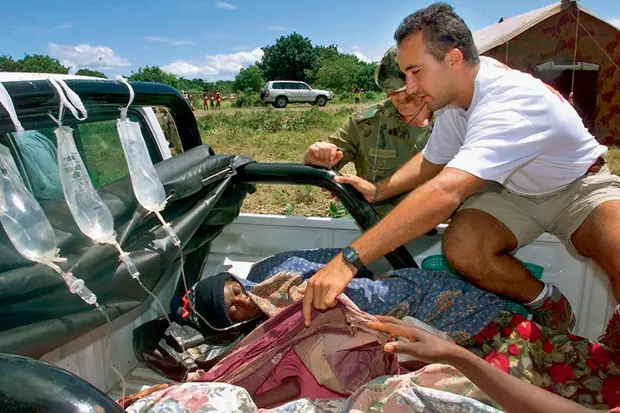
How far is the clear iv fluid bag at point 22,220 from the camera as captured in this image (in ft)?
4.60

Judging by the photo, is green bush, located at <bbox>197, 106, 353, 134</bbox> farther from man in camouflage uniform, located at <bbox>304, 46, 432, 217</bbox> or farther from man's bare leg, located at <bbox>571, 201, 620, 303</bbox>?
man's bare leg, located at <bbox>571, 201, 620, 303</bbox>

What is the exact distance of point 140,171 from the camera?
6.29 feet

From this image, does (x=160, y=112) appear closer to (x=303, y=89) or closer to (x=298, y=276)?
(x=298, y=276)

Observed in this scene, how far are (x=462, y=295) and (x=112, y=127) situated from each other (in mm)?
1720

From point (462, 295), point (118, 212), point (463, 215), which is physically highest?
point (118, 212)

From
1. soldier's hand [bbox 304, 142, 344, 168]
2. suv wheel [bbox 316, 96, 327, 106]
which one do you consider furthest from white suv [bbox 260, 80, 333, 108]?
soldier's hand [bbox 304, 142, 344, 168]

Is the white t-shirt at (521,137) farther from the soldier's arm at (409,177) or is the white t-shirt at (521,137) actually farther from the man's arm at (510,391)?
the man's arm at (510,391)

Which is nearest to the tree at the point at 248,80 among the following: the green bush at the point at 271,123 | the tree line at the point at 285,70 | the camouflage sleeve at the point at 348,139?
the tree line at the point at 285,70

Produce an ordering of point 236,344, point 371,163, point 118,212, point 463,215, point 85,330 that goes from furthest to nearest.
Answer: point 371,163, point 463,215, point 236,344, point 118,212, point 85,330

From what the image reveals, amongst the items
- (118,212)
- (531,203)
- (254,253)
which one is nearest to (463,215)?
(531,203)

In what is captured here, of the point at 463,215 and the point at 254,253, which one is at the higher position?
the point at 463,215

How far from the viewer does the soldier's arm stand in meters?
2.62

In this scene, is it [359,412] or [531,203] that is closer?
[359,412]

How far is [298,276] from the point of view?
2.12 metres
